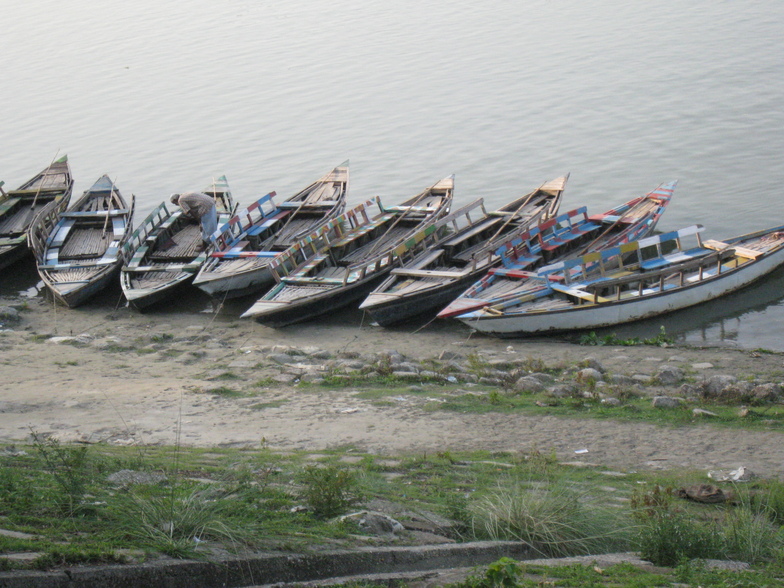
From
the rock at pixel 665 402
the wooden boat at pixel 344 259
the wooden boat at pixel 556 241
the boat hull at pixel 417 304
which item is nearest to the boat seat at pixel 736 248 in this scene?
the wooden boat at pixel 556 241

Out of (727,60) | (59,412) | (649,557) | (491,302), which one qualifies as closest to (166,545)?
(649,557)

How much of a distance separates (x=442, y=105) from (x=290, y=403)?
24086 mm

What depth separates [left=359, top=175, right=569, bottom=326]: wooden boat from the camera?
1585 cm

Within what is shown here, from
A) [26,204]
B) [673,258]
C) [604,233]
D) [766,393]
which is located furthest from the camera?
[26,204]

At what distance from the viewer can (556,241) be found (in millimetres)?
18172

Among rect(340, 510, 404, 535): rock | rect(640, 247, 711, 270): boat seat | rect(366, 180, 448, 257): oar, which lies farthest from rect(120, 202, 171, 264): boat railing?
rect(340, 510, 404, 535): rock

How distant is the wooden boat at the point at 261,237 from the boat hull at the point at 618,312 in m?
4.96

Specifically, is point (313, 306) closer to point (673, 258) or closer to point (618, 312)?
point (618, 312)

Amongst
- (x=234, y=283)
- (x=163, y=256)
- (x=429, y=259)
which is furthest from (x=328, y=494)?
(x=163, y=256)

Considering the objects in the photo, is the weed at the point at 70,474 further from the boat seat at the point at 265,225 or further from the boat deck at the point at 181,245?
the boat seat at the point at 265,225

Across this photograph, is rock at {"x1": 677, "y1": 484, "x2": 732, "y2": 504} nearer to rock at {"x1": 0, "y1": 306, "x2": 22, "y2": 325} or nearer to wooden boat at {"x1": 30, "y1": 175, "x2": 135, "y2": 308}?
wooden boat at {"x1": 30, "y1": 175, "x2": 135, "y2": 308}

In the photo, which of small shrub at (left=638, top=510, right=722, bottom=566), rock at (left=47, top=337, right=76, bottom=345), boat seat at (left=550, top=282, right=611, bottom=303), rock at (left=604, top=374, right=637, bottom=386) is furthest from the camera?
boat seat at (left=550, top=282, right=611, bottom=303)

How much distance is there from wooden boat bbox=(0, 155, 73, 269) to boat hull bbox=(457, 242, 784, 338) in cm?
1143

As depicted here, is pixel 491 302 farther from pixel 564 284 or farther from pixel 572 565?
pixel 572 565
